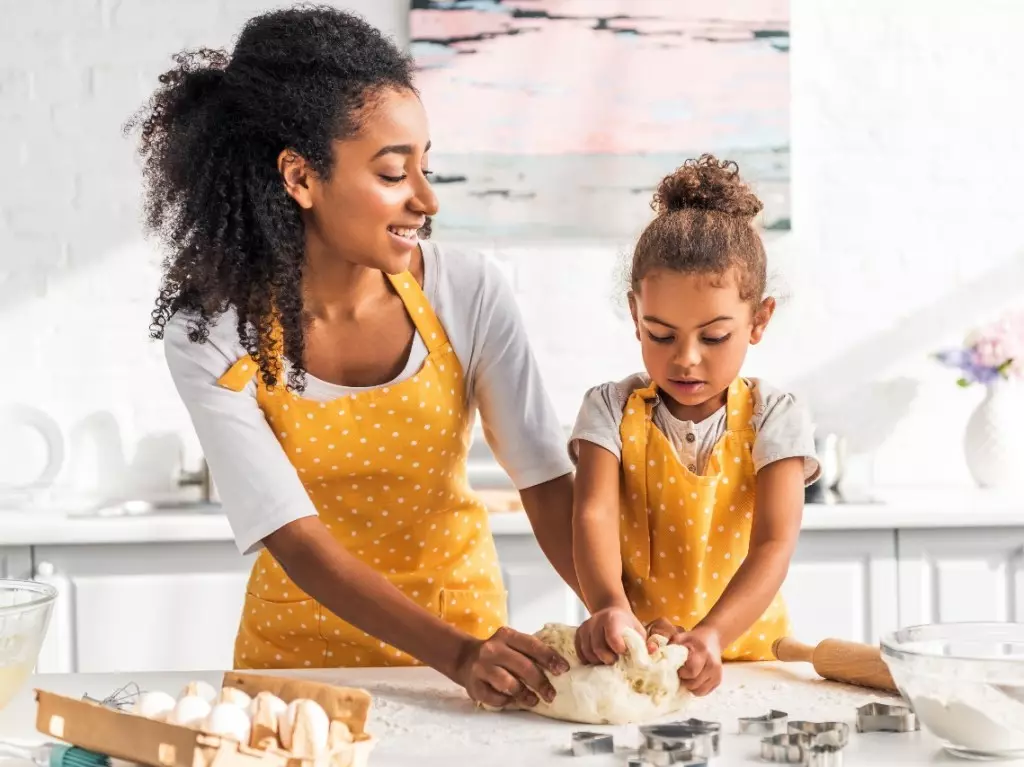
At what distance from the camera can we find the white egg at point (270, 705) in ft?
3.22

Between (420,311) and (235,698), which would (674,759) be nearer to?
(235,698)

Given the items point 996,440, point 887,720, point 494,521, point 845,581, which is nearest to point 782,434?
point 887,720

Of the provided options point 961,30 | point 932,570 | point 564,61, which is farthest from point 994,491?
point 564,61

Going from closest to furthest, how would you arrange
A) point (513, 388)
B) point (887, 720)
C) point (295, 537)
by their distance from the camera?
1. point (887, 720)
2. point (295, 537)
3. point (513, 388)

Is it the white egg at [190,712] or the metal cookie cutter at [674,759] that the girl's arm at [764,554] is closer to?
the metal cookie cutter at [674,759]

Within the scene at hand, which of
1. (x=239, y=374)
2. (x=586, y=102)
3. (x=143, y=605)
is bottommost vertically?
(x=143, y=605)

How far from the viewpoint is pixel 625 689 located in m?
1.18

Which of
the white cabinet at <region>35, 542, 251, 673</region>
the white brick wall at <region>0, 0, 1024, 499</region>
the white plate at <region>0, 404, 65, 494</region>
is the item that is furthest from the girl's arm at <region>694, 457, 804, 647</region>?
the white plate at <region>0, 404, 65, 494</region>

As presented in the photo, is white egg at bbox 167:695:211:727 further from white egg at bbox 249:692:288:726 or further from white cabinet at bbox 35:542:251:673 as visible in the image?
white cabinet at bbox 35:542:251:673

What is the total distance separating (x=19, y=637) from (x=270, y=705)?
1.03 ft

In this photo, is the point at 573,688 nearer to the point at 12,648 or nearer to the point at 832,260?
the point at 12,648

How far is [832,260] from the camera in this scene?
318 centimetres

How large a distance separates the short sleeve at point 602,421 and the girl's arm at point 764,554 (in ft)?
0.59

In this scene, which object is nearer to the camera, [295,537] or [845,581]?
[295,537]
